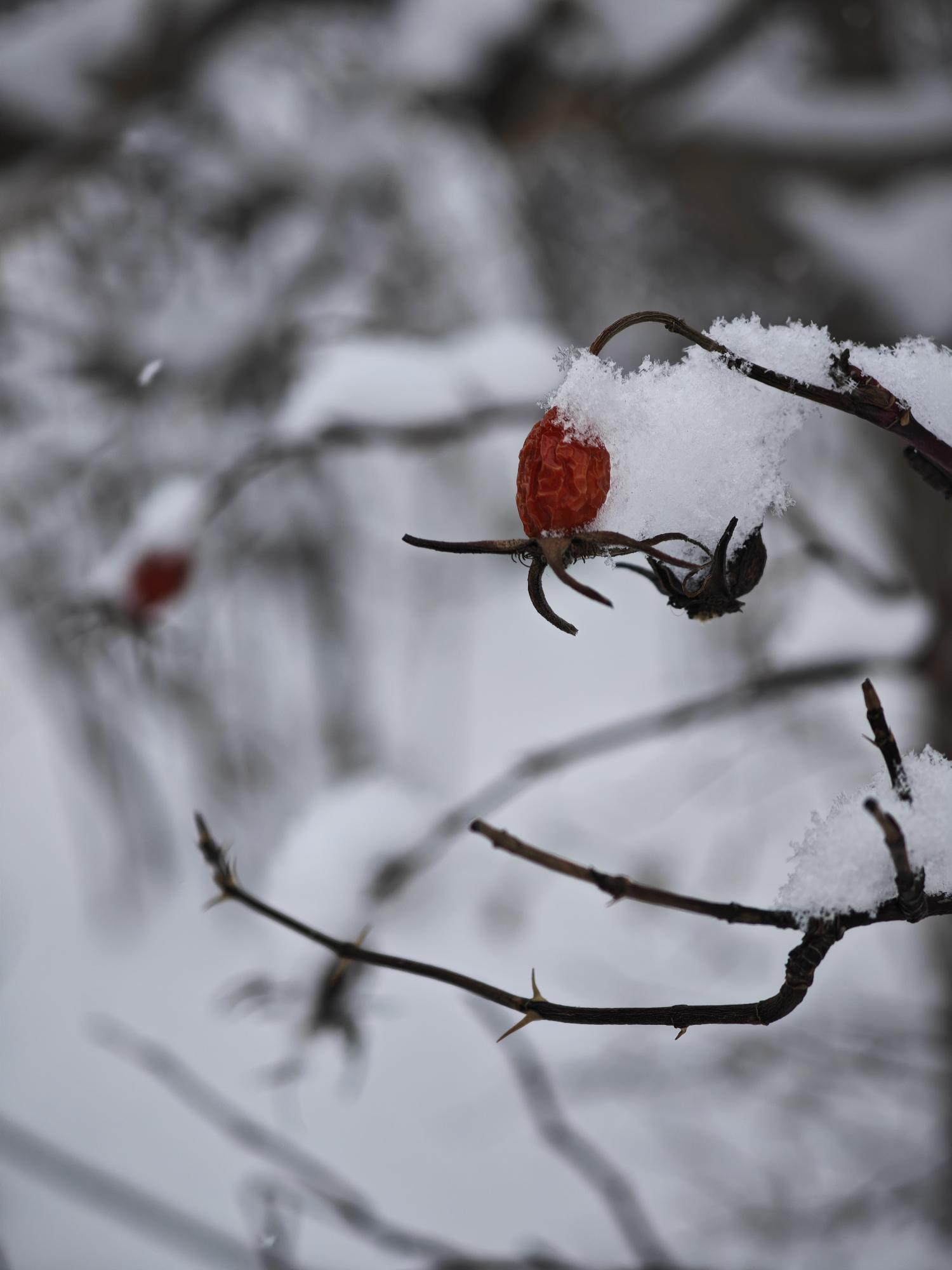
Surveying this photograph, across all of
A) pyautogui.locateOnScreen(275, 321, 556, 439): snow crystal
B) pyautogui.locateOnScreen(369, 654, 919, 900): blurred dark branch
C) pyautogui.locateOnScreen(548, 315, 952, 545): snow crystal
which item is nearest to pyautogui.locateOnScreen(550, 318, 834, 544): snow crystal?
pyautogui.locateOnScreen(548, 315, 952, 545): snow crystal

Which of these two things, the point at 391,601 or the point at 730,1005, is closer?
the point at 730,1005

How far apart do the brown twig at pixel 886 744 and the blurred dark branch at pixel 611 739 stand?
0.40 metres

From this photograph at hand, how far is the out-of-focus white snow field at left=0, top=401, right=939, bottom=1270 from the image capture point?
4.84 feet

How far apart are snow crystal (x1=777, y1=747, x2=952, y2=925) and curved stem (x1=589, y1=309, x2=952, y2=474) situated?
4.8 inches

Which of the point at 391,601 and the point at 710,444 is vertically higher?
the point at 391,601

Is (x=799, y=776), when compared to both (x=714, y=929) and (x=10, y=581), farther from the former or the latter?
(x=10, y=581)

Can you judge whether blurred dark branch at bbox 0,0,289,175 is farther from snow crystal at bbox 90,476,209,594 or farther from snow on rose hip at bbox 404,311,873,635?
snow on rose hip at bbox 404,311,873,635

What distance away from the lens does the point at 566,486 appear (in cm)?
35

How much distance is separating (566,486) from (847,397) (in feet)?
0.37

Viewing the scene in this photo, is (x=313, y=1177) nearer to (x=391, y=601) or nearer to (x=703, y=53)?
(x=703, y=53)

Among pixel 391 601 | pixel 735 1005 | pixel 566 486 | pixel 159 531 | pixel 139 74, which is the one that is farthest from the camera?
pixel 391 601

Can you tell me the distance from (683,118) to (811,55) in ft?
1.03

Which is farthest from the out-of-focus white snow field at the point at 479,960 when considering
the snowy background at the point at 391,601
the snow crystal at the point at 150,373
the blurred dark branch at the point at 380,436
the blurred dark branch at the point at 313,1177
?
the snow crystal at the point at 150,373

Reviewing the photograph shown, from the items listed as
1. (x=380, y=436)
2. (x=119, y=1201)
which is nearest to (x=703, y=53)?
(x=380, y=436)
